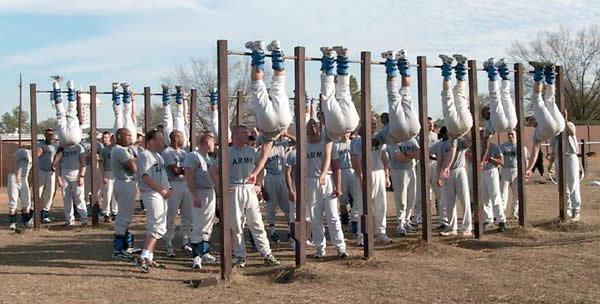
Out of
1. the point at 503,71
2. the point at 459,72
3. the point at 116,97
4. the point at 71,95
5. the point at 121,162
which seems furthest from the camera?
the point at 116,97

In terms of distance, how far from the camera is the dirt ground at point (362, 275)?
766 centimetres

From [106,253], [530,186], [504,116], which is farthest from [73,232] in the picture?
[530,186]

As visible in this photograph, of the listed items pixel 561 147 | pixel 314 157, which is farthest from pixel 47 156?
pixel 561 147

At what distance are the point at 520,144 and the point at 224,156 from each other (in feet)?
19.6

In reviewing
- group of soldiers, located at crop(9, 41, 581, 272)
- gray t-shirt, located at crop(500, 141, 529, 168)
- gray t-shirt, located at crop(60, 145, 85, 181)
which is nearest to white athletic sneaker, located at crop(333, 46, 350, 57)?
group of soldiers, located at crop(9, 41, 581, 272)

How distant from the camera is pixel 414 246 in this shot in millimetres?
10398

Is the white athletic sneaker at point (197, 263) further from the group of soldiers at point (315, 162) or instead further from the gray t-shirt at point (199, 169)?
the gray t-shirt at point (199, 169)

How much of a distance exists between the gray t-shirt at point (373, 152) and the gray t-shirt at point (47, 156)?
6922 millimetres

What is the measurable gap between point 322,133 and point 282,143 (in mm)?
2399

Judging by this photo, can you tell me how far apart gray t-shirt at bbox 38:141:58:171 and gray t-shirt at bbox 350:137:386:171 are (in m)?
6.92

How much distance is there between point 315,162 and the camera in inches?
387

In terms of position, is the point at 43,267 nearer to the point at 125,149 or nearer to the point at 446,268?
the point at 125,149

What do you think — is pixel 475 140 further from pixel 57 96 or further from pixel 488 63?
pixel 57 96

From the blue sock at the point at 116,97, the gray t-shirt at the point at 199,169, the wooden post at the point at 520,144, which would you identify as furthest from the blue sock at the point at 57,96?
the wooden post at the point at 520,144
